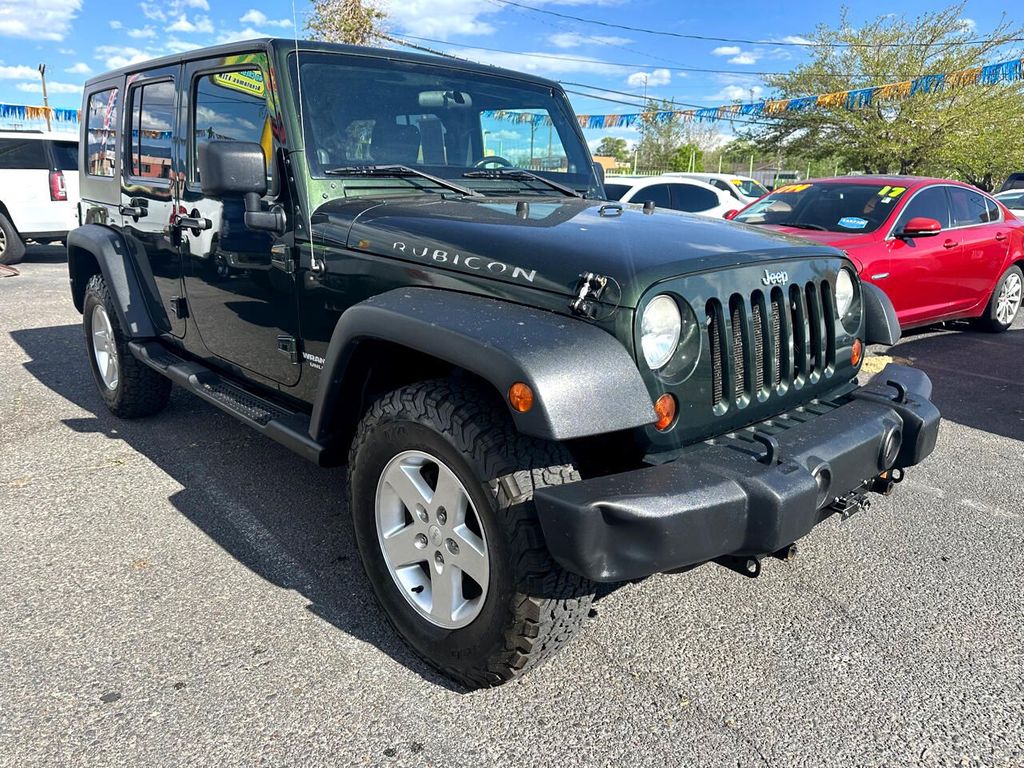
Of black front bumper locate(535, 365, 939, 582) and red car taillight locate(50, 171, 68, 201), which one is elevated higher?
red car taillight locate(50, 171, 68, 201)

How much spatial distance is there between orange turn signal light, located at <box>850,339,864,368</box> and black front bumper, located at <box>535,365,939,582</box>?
0.75 meters

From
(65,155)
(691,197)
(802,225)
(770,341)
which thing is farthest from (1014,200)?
(65,155)

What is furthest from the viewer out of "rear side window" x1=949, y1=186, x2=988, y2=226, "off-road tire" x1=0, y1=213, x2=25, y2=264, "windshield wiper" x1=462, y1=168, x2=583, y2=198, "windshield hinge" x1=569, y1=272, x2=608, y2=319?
"off-road tire" x1=0, y1=213, x2=25, y2=264

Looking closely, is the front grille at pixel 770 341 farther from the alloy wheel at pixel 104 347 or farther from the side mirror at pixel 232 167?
the alloy wheel at pixel 104 347

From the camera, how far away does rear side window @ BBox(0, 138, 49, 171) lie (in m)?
11.7

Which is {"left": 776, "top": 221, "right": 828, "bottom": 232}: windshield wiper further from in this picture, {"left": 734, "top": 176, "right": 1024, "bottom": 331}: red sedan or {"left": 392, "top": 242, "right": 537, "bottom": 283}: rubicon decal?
{"left": 392, "top": 242, "right": 537, "bottom": 283}: rubicon decal

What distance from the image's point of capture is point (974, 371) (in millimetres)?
6355

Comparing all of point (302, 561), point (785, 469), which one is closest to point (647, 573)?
point (785, 469)

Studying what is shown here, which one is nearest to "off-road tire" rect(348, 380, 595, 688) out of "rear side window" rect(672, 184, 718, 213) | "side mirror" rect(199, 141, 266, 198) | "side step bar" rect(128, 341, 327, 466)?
"side step bar" rect(128, 341, 327, 466)

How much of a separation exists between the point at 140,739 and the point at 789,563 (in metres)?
2.42

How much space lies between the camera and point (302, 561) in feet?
10.2

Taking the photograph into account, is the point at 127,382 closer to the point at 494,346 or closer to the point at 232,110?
the point at 232,110

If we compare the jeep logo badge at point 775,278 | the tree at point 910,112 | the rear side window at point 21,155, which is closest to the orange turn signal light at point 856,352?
the jeep logo badge at point 775,278

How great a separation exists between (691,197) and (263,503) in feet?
28.9
